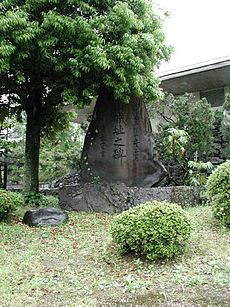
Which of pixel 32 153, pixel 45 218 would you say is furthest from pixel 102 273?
pixel 32 153

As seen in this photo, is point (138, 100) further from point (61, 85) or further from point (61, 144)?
point (61, 144)

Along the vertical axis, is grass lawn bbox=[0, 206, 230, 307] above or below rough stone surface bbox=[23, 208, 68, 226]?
below

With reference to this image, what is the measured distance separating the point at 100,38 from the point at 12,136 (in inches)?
440

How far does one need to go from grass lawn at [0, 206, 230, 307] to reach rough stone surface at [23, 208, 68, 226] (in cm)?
66

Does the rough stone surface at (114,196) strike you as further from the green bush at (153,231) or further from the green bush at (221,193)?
the green bush at (153,231)

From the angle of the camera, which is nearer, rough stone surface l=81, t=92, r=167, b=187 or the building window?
rough stone surface l=81, t=92, r=167, b=187

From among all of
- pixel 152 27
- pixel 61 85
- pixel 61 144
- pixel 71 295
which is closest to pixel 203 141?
pixel 152 27

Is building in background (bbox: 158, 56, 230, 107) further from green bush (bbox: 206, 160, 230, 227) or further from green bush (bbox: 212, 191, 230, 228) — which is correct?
green bush (bbox: 212, 191, 230, 228)

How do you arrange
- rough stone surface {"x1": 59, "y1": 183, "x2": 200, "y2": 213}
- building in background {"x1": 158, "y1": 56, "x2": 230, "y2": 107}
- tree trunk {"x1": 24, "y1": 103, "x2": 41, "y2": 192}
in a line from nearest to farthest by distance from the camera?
rough stone surface {"x1": 59, "y1": 183, "x2": 200, "y2": 213} → tree trunk {"x1": 24, "y1": 103, "x2": 41, "y2": 192} → building in background {"x1": 158, "y1": 56, "x2": 230, "y2": 107}

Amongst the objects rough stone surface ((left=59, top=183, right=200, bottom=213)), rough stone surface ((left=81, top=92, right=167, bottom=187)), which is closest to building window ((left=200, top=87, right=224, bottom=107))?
rough stone surface ((left=81, top=92, right=167, bottom=187))

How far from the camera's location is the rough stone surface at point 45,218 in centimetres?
771

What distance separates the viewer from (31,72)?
32.4 feet

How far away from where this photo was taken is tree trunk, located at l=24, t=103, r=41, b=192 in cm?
1061

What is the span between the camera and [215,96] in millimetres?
16031
